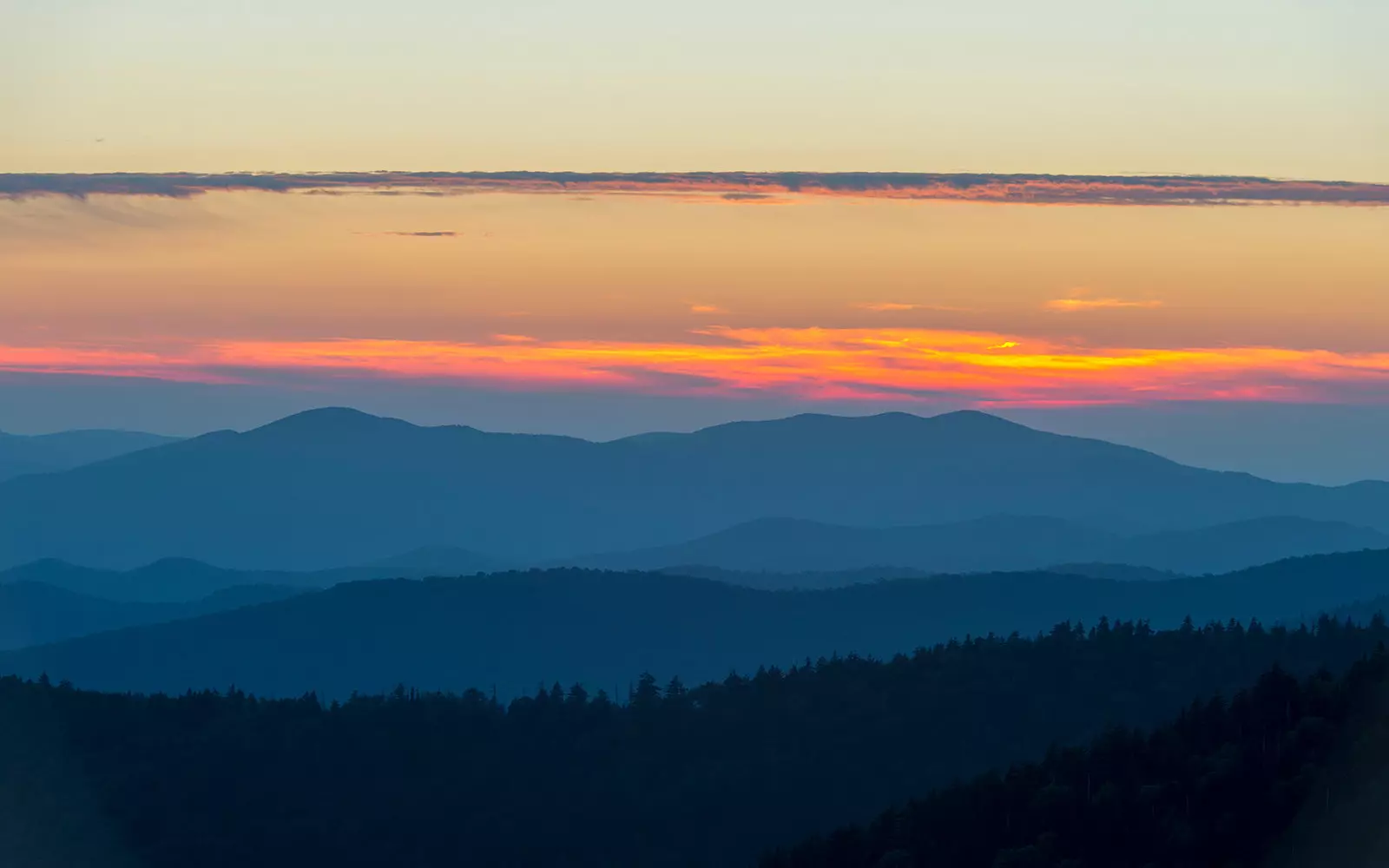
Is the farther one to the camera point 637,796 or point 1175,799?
point 637,796

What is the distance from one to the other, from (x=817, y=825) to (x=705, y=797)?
18.2 meters

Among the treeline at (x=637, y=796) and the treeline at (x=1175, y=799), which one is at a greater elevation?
the treeline at (x=1175, y=799)

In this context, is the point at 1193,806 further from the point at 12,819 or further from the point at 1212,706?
the point at 12,819

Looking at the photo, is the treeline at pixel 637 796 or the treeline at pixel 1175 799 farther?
the treeline at pixel 637 796

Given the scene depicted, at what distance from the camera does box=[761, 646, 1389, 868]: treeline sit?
87.8m

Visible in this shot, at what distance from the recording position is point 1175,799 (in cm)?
9531

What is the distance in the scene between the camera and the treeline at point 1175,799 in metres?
87.8

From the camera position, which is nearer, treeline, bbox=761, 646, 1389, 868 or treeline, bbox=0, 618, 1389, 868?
treeline, bbox=761, 646, 1389, 868

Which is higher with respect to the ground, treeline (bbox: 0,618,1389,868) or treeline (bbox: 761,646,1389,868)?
treeline (bbox: 761,646,1389,868)

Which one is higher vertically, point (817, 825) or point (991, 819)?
point (991, 819)

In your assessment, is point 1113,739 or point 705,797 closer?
point 1113,739

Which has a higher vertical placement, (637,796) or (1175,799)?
(1175,799)

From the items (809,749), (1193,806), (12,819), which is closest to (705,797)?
(809,749)

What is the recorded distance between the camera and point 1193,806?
9262 cm
